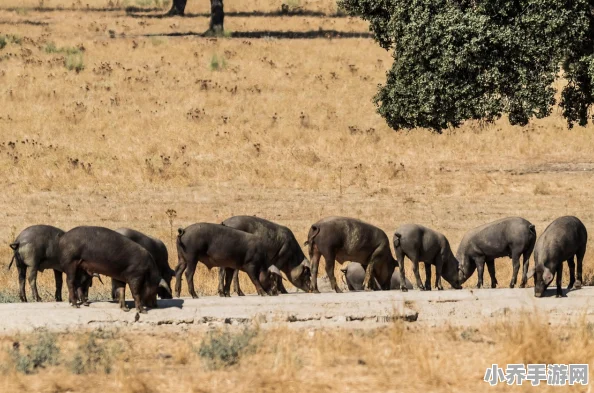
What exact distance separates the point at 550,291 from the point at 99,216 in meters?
15.0

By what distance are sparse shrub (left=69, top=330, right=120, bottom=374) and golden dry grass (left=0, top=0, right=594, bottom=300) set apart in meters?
6.15

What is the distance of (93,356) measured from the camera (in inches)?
523

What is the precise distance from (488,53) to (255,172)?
13.9 meters

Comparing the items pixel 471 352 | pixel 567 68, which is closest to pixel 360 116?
pixel 567 68

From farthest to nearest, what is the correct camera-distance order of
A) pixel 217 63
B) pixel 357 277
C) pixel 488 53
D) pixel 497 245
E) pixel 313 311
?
pixel 217 63 → pixel 357 277 → pixel 488 53 → pixel 497 245 → pixel 313 311

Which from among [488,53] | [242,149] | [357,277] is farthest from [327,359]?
[242,149]

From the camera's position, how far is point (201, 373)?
505 inches

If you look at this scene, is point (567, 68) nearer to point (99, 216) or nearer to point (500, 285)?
point (500, 285)

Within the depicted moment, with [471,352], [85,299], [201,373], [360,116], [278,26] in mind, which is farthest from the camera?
[278,26]

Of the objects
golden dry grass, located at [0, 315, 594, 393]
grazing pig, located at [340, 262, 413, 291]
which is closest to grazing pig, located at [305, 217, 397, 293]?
grazing pig, located at [340, 262, 413, 291]

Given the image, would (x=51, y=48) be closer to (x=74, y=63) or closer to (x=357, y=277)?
(x=74, y=63)

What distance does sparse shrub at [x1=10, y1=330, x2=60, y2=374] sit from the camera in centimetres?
1285

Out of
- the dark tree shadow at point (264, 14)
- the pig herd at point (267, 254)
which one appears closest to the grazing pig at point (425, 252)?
the pig herd at point (267, 254)

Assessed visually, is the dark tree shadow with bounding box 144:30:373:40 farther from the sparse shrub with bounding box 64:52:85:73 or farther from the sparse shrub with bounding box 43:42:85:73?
the sparse shrub with bounding box 64:52:85:73
